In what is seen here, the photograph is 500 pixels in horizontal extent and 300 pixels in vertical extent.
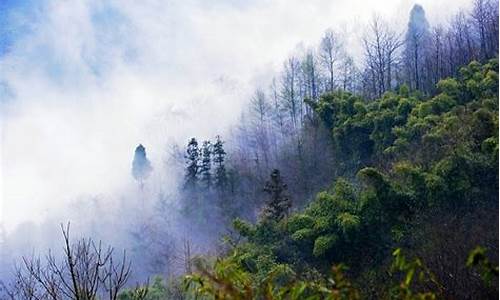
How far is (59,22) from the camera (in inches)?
532

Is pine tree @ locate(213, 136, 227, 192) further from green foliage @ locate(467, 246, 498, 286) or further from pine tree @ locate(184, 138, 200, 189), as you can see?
green foliage @ locate(467, 246, 498, 286)

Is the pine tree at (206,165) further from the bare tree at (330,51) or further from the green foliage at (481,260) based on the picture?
the green foliage at (481,260)

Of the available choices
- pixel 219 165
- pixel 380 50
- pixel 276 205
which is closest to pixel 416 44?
pixel 380 50

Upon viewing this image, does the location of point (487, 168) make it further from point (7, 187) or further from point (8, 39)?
point (7, 187)

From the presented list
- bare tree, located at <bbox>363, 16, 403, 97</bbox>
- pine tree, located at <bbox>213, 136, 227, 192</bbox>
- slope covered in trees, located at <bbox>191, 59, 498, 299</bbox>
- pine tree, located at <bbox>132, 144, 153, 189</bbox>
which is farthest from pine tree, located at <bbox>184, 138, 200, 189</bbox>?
slope covered in trees, located at <bbox>191, 59, 498, 299</bbox>

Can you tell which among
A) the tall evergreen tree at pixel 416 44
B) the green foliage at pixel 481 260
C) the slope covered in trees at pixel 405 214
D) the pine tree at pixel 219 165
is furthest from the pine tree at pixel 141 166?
the green foliage at pixel 481 260

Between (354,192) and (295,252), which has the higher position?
(354,192)

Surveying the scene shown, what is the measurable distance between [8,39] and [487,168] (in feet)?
31.2

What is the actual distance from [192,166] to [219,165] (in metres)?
1.04

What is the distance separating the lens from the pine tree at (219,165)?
15477 mm

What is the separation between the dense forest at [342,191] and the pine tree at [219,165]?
4 cm

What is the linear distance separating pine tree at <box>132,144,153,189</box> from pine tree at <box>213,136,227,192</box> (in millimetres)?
3939

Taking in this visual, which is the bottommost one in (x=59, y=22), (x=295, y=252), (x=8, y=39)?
(x=295, y=252)

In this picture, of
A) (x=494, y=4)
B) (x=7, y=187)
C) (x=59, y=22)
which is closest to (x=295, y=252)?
(x=59, y=22)
